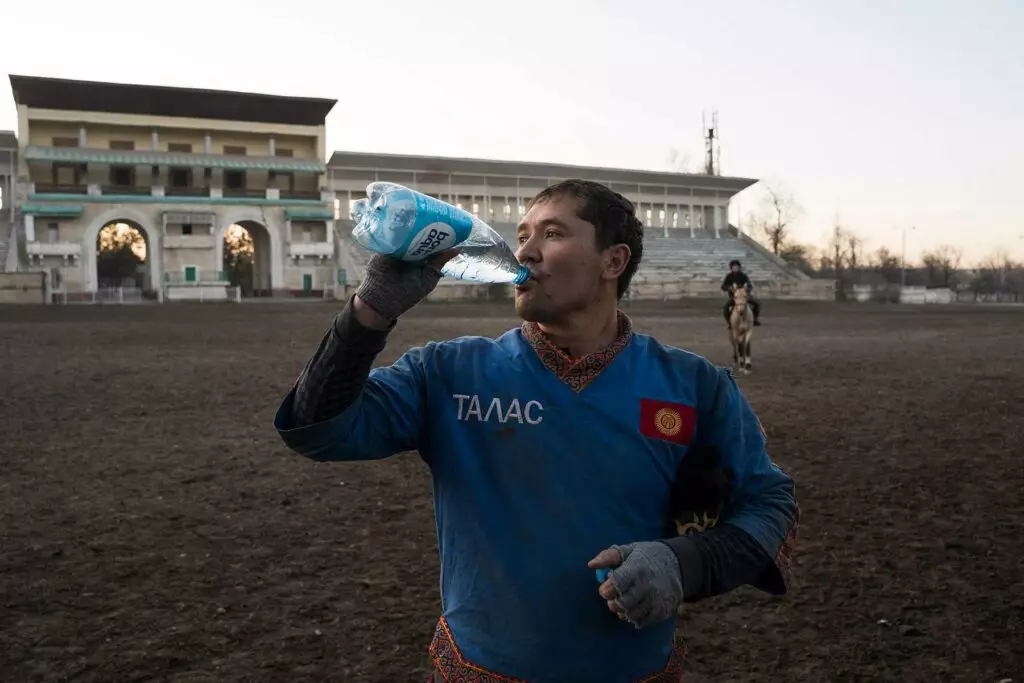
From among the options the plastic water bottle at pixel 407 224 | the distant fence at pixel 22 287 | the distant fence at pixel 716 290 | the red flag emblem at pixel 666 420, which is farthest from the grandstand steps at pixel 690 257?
the plastic water bottle at pixel 407 224

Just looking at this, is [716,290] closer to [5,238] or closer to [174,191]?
[174,191]

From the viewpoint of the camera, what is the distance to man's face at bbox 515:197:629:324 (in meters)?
2.11

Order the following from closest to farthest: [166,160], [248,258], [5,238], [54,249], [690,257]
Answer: [54,249] → [5,238] → [166,160] → [690,257] → [248,258]

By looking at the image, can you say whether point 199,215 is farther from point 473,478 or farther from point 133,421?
point 473,478

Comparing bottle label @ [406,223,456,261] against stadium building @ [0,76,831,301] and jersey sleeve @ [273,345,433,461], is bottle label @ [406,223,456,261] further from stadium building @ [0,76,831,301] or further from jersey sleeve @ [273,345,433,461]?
stadium building @ [0,76,831,301]

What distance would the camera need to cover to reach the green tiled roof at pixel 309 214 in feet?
210

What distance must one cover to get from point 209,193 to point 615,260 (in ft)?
220

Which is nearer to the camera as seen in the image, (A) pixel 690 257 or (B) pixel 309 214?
(B) pixel 309 214

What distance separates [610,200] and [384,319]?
2.30ft

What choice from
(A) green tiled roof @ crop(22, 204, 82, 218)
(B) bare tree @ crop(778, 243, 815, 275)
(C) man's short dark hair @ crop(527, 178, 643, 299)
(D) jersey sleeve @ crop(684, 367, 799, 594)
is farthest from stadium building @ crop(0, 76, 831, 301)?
(D) jersey sleeve @ crop(684, 367, 799, 594)

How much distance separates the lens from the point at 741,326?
14430 mm

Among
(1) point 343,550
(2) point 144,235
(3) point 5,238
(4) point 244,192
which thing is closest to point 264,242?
(4) point 244,192

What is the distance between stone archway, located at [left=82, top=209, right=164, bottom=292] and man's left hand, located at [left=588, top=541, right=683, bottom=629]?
60.9 meters

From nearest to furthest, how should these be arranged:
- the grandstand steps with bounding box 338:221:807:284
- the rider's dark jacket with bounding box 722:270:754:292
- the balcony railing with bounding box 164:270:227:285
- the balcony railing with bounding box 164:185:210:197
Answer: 1. the rider's dark jacket with bounding box 722:270:754:292
2. the balcony railing with bounding box 164:270:227:285
3. the grandstand steps with bounding box 338:221:807:284
4. the balcony railing with bounding box 164:185:210:197
